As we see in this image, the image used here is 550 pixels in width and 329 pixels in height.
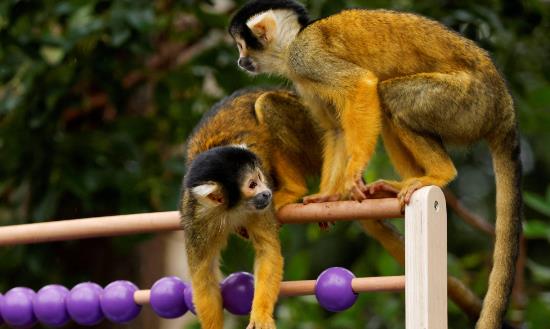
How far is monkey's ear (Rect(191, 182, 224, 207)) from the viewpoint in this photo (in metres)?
3.36

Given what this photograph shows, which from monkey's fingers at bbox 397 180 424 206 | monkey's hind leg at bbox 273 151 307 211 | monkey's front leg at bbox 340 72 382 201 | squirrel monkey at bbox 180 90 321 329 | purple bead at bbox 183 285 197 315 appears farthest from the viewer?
monkey's hind leg at bbox 273 151 307 211

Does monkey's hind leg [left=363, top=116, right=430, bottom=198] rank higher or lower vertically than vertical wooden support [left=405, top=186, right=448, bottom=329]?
lower

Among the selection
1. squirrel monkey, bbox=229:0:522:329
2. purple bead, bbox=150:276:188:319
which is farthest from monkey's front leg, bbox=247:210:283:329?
purple bead, bbox=150:276:188:319

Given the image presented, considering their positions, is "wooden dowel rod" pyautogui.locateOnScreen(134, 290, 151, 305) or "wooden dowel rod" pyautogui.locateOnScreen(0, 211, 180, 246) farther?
"wooden dowel rod" pyautogui.locateOnScreen(134, 290, 151, 305)

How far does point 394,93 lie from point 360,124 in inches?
7.3

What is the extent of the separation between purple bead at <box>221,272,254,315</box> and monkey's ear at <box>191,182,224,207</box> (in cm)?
32

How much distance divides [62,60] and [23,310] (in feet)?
5.43

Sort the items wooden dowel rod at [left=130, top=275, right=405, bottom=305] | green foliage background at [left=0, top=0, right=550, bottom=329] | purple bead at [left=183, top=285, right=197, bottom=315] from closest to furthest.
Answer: wooden dowel rod at [left=130, top=275, right=405, bottom=305] → purple bead at [left=183, top=285, right=197, bottom=315] → green foliage background at [left=0, top=0, right=550, bottom=329]

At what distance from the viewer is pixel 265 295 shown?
3314 mm

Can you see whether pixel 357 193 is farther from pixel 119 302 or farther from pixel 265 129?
pixel 119 302

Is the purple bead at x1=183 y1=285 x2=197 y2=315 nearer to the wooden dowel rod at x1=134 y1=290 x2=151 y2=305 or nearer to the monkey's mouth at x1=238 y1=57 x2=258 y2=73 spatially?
the wooden dowel rod at x1=134 y1=290 x2=151 y2=305

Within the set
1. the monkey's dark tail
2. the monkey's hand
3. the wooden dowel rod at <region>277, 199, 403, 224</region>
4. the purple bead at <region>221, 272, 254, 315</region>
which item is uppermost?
the wooden dowel rod at <region>277, 199, 403, 224</region>

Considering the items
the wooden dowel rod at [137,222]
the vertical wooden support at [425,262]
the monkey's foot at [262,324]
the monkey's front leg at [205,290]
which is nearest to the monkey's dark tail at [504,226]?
the vertical wooden support at [425,262]

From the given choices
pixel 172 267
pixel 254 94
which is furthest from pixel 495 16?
pixel 172 267
